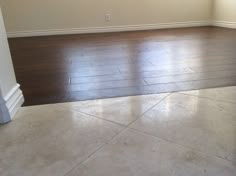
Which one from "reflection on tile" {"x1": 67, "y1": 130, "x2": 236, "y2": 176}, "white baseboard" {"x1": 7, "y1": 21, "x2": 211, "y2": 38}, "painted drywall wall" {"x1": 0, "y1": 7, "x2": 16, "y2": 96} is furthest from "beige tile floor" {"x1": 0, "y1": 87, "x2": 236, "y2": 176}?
"white baseboard" {"x1": 7, "y1": 21, "x2": 211, "y2": 38}

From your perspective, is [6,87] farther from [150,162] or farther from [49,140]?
[150,162]

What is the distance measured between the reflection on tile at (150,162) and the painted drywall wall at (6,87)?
640 mm

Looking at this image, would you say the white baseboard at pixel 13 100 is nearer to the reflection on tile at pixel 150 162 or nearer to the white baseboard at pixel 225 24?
the reflection on tile at pixel 150 162

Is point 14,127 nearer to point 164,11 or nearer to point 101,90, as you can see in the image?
point 101,90

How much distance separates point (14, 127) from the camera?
1.37 m

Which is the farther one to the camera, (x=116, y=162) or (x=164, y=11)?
(x=164, y=11)

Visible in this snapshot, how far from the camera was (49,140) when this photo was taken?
1228 mm

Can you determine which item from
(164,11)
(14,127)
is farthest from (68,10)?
(14,127)

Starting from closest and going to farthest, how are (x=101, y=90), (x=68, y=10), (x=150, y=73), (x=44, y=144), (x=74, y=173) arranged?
(x=74, y=173) < (x=44, y=144) < (x=101, y=90) < (x=150, y=73) < (x=68, y=10)

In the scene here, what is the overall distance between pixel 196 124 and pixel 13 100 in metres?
1.08

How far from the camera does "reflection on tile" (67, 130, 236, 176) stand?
98 centimetres

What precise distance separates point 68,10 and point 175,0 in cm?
195

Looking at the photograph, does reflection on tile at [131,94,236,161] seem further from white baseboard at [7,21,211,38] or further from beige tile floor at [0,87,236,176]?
white baseboard at [7,21,211,38]

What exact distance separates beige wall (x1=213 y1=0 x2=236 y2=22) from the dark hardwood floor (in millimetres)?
463
